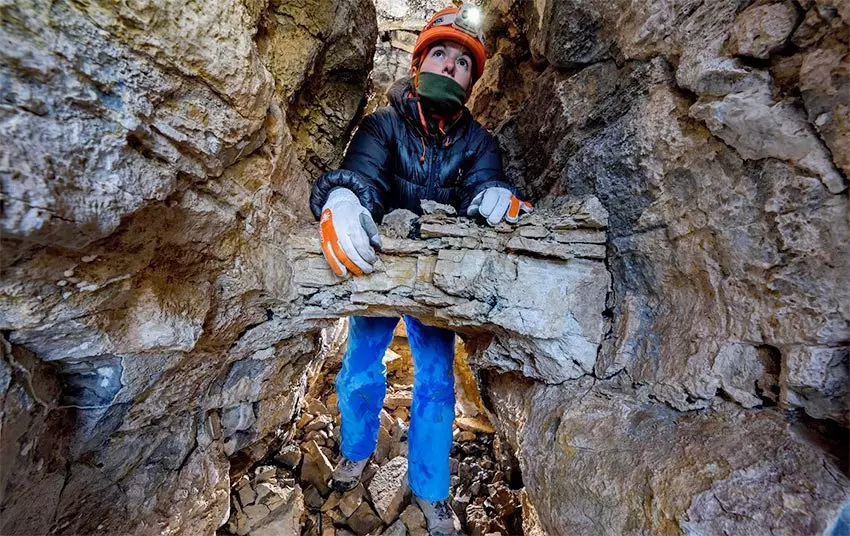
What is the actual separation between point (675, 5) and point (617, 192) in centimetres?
70


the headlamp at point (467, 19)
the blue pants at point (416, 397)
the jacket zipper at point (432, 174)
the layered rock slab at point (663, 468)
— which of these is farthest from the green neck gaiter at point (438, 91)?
the layered rock slab at point (663, 468)

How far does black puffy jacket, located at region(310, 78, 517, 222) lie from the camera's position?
2004mm

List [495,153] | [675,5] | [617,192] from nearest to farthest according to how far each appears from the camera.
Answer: [675,5] < [617,192] < [495,153]

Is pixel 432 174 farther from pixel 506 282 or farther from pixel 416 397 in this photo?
pixel 416 397

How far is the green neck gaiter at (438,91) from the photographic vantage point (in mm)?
1931

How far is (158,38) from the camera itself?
2.85 ft

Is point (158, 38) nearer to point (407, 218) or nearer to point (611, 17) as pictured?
point (407, 218)

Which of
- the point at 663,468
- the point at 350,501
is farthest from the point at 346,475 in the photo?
the point at 663,468

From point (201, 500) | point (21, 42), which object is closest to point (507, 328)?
point (21, 42)

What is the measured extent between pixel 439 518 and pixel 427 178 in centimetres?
205

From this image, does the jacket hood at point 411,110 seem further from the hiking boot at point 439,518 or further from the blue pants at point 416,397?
the hiking boot at point 439,518

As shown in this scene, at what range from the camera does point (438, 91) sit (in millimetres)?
1931

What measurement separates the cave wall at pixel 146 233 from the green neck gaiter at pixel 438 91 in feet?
1.24

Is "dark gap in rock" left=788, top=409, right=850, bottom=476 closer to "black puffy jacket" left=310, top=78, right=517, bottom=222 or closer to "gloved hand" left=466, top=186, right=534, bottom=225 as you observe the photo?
"gloved hand" left=466, top=186, right=534, bottom=225
